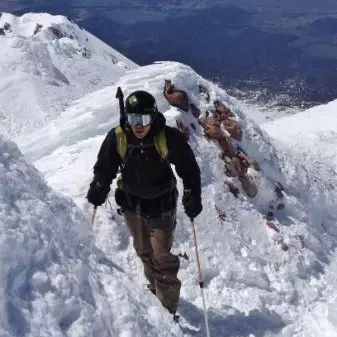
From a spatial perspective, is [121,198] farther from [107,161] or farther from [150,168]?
[150,168]

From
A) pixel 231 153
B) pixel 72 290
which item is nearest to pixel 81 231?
pixel 72 290

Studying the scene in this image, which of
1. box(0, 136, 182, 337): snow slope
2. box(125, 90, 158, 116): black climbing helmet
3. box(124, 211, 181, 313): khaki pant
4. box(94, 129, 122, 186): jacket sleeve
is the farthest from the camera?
box(124, 211, 181, 313): khaki pant

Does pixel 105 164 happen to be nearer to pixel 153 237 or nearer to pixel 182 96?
pixel 153 237

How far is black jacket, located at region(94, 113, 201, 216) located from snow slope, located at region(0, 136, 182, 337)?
2.91 ft

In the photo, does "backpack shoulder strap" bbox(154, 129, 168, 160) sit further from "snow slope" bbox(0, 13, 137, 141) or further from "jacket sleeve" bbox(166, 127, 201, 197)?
"snow slope" bbox(0, 13, 137, 141)

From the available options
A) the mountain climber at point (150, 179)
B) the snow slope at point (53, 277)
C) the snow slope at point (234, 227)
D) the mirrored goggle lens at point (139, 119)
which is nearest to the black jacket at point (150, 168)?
the mountain climber at point (150, 179)

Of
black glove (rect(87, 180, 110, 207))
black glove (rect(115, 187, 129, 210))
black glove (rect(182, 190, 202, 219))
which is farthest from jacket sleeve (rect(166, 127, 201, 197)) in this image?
black glove (rect(87, 180, 110, 207))

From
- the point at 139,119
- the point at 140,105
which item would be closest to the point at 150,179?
the point at 139,119

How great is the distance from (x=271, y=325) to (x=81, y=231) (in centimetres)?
381

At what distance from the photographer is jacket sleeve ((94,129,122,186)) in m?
7.53

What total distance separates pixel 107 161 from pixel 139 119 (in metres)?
0.90

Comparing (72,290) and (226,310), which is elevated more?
(72,290)

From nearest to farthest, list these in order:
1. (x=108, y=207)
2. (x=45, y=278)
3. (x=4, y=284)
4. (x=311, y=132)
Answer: (x=4, y=284)
(x=45, y=278)
(x=108, y=207)
(x=311, y=132)

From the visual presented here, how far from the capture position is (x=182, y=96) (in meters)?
14.0
